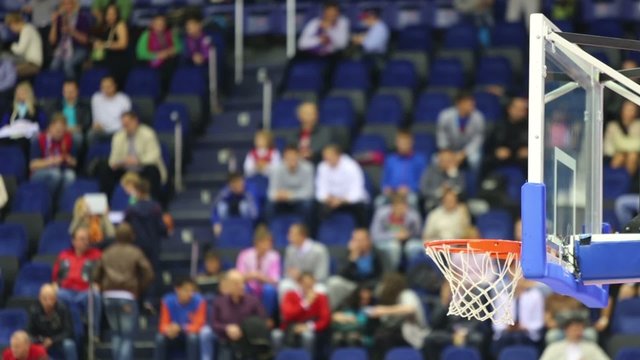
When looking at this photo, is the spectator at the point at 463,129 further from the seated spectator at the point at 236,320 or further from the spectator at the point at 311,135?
the seated spectator at the point at 236,320

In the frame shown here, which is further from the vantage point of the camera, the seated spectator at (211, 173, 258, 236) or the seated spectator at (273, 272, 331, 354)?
the seated spectator at (211, 173, 258, 236)

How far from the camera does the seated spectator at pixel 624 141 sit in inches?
679

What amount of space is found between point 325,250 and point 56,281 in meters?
2.76

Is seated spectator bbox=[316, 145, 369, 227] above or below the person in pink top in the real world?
above

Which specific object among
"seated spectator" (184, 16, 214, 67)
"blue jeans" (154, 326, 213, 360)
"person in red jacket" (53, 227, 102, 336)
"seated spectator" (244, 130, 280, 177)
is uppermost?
"seated spectator" (184, 16, 214, 67)

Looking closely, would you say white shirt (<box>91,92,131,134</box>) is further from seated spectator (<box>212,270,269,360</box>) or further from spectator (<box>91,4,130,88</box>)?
seated spectator (<box>212,270,269,360</box>)

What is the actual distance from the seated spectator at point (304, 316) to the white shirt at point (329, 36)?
15.9 feet

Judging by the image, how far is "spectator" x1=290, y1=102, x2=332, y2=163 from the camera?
18547 mm

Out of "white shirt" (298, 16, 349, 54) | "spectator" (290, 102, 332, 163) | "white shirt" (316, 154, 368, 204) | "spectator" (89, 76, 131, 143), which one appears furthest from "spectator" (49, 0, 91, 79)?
"white shirt" (316, 154, 368, 204)

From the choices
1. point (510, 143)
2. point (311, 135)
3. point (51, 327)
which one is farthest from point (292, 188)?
point (51, 327)

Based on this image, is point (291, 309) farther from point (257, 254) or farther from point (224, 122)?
point (224, 122)

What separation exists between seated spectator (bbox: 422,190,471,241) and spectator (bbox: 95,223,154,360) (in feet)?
9.55

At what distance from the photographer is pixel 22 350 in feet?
52.4

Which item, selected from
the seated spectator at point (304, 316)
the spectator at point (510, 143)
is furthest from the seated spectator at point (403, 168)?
the seated spectator at point (304, 316)
